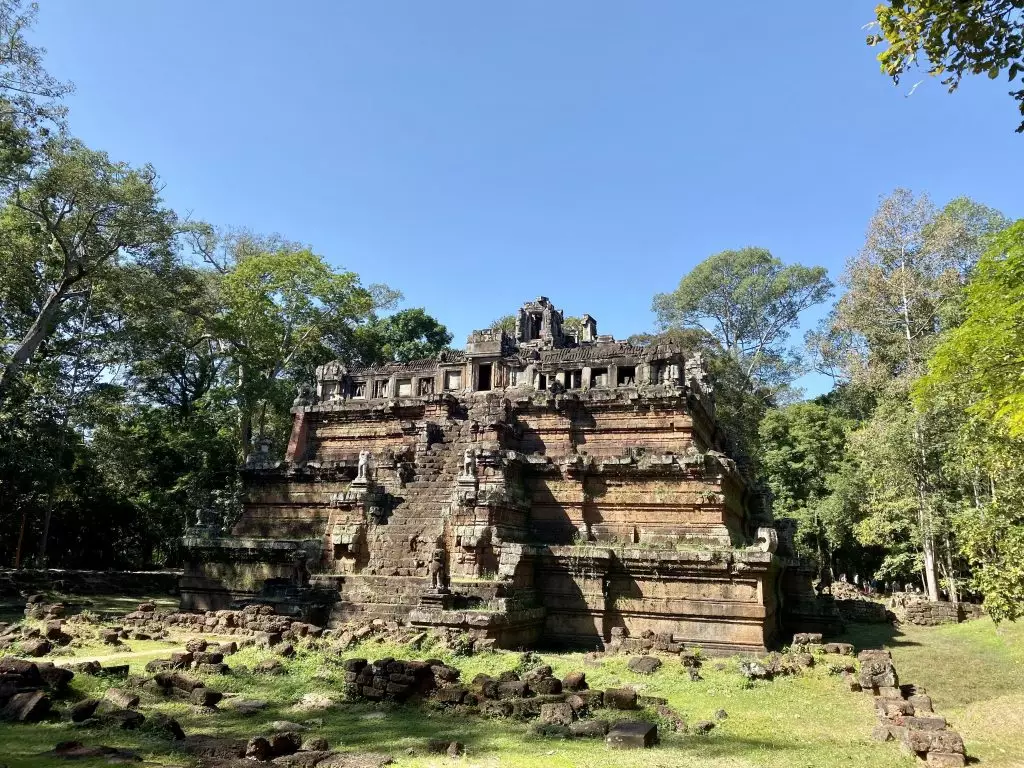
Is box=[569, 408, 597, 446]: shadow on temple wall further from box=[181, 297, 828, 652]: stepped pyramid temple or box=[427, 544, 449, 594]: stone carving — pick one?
box=[427, 544, 449, 594]: stone carving

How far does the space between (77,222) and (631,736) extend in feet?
84.0

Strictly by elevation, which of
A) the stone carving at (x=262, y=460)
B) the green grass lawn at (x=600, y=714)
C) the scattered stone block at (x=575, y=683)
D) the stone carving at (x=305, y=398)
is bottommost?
the green grass lawn at (x=600, y=714)

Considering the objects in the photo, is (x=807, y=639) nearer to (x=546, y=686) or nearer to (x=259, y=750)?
(x=546, y=686)

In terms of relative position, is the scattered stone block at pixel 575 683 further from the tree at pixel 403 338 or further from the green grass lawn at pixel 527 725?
the tree at pixel 403 338

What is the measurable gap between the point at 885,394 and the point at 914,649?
15.0 meters

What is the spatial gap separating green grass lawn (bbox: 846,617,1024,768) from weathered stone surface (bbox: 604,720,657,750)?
12.0ft

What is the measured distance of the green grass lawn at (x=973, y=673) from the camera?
358 inches

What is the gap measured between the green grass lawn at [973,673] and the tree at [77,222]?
26.8 meters

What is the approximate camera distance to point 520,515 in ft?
62.5

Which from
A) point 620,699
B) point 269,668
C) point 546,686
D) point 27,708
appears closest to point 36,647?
point 269,668

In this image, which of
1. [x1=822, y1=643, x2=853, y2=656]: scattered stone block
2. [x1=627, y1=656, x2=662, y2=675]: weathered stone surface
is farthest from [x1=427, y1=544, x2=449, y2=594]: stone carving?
[x1=822, y1=643, x2=853, y2=656]: scattered stone block

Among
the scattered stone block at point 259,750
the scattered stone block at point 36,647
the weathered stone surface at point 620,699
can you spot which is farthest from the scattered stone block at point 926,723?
the scattered stone block at point 36,647

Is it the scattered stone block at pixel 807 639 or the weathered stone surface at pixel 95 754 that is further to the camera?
the scattered stone block at pixel 807 639

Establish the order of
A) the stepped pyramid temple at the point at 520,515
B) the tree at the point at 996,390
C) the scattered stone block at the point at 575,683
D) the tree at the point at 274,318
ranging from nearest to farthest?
the scattered stone block at the point at 575,683
the tree at the point at 996,390
the stepped pyramid temple at the point at 520,515
the tree at the point at 274,318
